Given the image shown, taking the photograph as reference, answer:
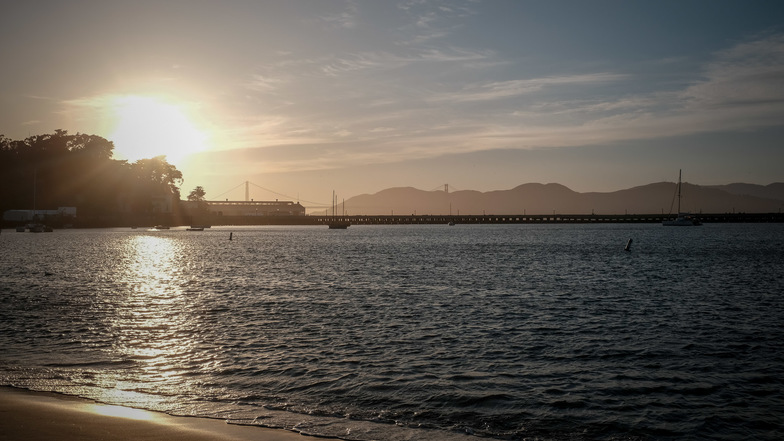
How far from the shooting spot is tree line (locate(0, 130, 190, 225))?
163375mm

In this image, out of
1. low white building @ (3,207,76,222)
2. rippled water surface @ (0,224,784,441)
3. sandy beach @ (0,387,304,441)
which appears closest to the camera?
sandy beach @ (0,387,304,441)

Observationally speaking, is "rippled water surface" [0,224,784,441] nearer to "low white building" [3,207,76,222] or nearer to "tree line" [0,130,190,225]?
"low white building" [3,207,76,222]

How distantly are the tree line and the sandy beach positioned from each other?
551 ft

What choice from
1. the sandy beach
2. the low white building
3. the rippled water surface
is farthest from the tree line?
the sandy beach

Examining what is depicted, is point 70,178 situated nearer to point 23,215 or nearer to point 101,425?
point 23,215

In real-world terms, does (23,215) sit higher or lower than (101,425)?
higher

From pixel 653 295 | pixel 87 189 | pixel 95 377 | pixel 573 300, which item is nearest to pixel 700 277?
pixel 653 295

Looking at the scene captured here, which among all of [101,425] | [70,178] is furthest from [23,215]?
[101,425]

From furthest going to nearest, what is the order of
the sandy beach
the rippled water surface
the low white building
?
the low white building → the rippled water surface → the sandy beach

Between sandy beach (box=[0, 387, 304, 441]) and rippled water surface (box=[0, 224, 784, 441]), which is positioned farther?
rippled water surface (box=[0, 224, 784, 441])

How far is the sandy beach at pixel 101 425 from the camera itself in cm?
924

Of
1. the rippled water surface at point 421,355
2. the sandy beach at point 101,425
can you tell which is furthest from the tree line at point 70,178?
the sandy beach at point 101,425

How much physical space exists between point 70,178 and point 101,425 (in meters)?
188

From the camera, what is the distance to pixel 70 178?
575 feet
